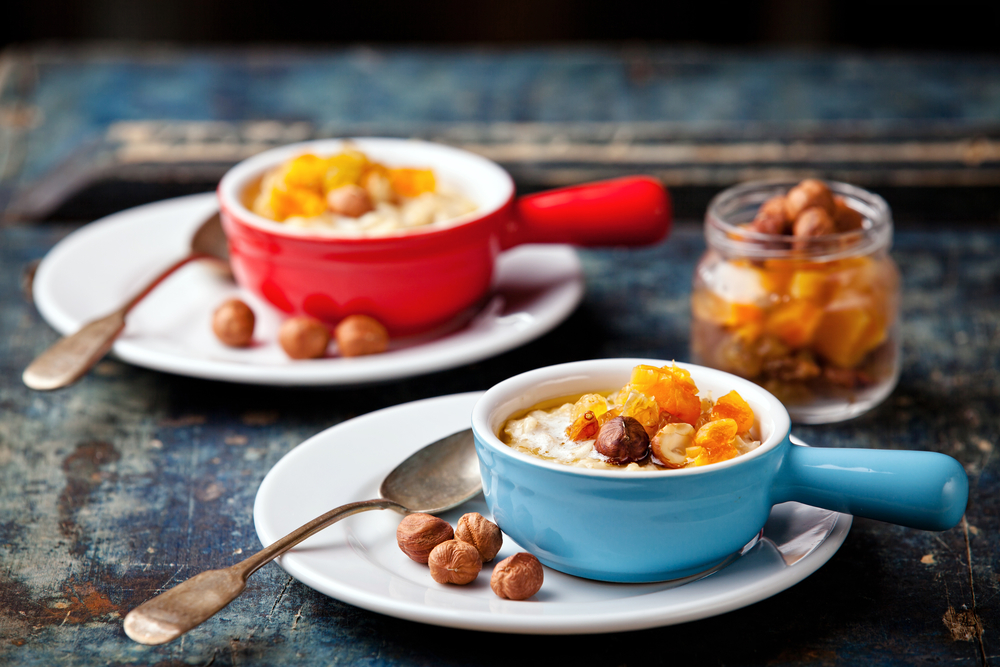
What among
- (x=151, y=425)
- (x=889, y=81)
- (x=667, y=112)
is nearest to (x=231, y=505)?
(x=151, y=425)

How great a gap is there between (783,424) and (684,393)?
9cm

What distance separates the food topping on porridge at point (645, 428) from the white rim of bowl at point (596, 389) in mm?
20

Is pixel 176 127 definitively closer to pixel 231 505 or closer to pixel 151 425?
pixel 151 425

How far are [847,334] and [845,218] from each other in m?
0.15

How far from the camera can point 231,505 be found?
41.8 inches

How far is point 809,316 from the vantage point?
1155 millimetres

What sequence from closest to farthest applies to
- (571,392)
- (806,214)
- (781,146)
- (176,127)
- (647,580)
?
(647,580) → (571,392) → (806,214) → (781,146) → (176,127)

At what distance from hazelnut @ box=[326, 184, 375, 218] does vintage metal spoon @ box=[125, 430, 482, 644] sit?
0.43 meters

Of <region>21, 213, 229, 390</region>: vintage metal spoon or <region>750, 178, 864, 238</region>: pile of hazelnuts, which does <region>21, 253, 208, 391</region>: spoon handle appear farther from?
<region>750, 178, 864, 238</region>: pile of hazelnuts

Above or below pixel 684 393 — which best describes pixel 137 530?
below

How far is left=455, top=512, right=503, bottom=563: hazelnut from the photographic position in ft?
2.90

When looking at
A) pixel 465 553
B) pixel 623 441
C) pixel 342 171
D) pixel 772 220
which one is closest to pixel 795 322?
pixel 772 220

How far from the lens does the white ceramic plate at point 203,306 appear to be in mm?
1230

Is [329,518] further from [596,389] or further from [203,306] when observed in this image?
[203,306]
